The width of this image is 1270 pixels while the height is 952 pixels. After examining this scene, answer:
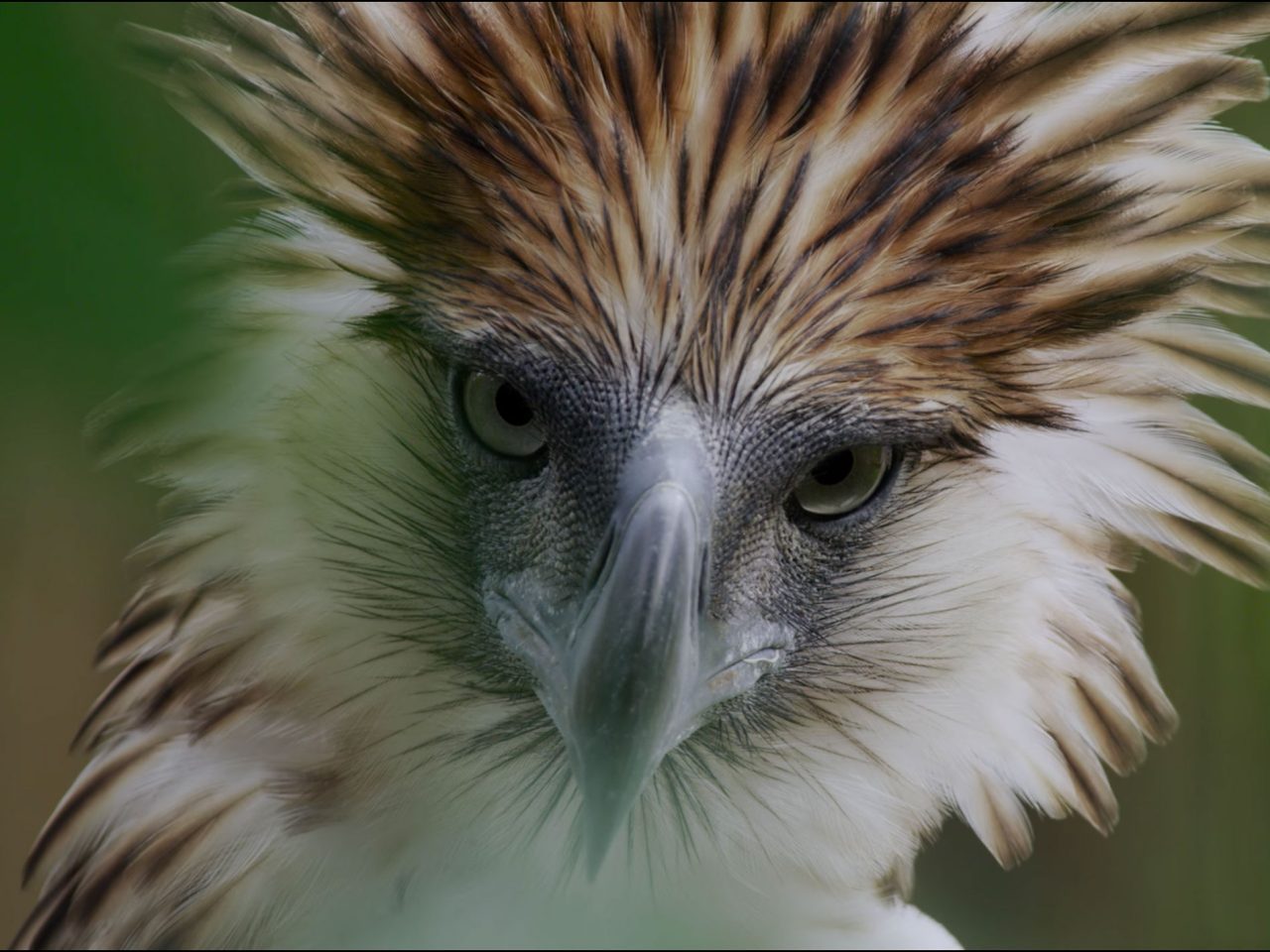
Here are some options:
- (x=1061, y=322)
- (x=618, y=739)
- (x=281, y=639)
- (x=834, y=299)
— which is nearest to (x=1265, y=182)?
(x=1061, y=322)

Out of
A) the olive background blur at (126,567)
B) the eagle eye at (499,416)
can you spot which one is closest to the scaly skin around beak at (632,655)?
the eagle eye at (499,416)

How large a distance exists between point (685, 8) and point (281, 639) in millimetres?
752

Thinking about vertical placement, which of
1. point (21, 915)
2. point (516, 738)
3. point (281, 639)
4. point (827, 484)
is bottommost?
point (21, 915)

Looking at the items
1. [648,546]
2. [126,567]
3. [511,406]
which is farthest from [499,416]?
[126,567]

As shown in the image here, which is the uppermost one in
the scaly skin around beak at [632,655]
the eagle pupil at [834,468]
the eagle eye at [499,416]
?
the eagle eye at [499,416]

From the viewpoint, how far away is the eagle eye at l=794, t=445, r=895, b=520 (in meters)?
1.33

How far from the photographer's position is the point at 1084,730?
1636 mm

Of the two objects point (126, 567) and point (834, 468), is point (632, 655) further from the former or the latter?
point (126, 567)

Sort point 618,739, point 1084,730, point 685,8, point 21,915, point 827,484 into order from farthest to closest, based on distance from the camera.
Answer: point 21,915 < point 1084,730 < point 827,484 < point 685,8 < point 618,739

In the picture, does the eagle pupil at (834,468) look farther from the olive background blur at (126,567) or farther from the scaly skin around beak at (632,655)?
the olive background blur at (126,567)

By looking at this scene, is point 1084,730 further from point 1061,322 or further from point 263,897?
point 263,897

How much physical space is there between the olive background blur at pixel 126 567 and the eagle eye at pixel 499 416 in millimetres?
332

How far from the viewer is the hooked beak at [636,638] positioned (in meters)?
Answer: 1.11

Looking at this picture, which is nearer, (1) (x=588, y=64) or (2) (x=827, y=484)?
(1) (x=588, y=64)
